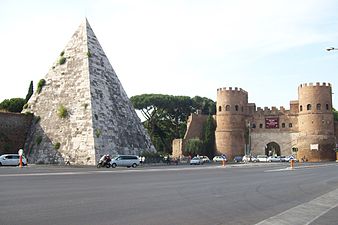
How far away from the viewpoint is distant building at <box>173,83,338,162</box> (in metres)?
70.6

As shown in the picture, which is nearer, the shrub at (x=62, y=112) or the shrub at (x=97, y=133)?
the shrub at (x=97, y=133)

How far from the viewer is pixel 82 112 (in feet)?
124

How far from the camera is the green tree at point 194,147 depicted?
233 ft

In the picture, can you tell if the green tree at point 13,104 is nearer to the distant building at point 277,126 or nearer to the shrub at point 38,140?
the shrub at point 38,140

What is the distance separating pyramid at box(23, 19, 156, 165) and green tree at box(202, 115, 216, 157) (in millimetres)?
32275

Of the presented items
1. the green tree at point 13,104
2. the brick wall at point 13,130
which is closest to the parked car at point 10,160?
the brick wall at point 13,130

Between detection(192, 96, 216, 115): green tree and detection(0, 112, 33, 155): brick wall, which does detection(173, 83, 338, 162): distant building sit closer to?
detection(192, 96, 216, 115): green tree

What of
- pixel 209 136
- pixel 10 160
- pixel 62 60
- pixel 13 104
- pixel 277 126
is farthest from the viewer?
pixel 209 136

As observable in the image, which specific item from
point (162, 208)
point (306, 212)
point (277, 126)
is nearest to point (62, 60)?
point (162, 208)

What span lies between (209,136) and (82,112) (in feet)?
134

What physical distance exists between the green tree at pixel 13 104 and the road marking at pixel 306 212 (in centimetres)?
4379

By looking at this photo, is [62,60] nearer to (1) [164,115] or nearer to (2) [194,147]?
(2) [194,147]

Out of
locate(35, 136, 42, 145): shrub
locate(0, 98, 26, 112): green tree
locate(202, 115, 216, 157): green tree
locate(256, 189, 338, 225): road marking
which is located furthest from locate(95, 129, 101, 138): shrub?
locate(202, 115, 216, 157): green tree

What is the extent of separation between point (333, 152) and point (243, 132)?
47.1 feet
